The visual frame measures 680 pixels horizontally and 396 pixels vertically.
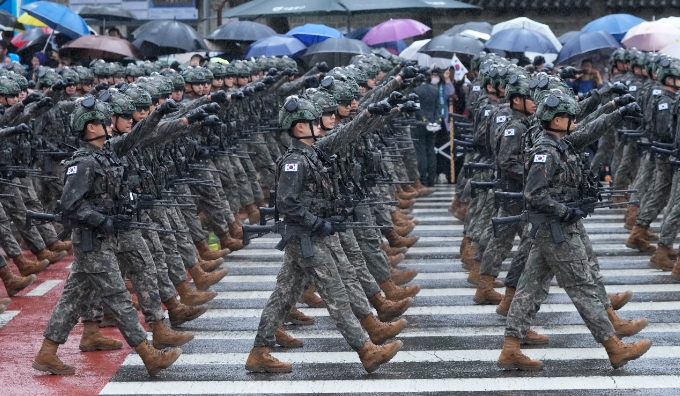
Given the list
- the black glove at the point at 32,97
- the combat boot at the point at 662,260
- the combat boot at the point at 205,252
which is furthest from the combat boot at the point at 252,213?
the combat boot at the point at 662,260

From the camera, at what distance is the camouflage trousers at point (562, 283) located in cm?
1034

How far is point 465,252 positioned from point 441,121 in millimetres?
8460

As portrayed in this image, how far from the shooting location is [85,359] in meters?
11.3

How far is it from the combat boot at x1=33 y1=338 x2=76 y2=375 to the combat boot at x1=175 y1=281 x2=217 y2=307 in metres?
2.39

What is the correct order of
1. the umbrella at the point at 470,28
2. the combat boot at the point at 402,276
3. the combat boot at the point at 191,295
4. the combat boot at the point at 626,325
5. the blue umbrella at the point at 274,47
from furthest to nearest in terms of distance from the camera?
the umbrella at the point at 470,28
the blue umbrella at the point at 274,47
the combat boot at the point at 402,276
the combat boot at the point at 191,295
the combat boot at the point at 626,325

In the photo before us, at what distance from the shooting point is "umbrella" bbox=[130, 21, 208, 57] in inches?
953

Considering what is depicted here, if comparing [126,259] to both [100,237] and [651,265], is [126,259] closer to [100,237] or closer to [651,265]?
[100,237]

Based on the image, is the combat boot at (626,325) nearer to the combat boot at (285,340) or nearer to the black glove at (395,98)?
the black glove at (395,98)

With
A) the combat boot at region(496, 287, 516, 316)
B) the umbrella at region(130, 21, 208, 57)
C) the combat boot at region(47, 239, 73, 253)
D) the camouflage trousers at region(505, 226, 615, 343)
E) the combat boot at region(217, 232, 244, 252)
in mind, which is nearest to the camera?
the camouflage trousers at region(505, 226, 615, 343)

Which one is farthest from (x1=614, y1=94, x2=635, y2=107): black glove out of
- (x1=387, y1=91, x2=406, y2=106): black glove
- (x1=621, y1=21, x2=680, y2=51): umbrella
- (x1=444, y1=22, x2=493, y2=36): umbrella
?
(x1=444, y1=22, x2=493, y2=36): umbrella

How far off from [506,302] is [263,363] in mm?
2938

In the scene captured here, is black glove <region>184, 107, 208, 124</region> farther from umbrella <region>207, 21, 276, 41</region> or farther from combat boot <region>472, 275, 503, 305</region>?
umbrella <region>207, 21, 276, 41</region>

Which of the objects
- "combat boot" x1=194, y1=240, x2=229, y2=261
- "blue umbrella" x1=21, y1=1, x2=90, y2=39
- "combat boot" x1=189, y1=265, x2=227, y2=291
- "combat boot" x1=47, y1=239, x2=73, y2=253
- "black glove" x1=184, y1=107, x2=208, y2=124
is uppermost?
"black glove" x1=184, y1=107, x2=208, y2=124

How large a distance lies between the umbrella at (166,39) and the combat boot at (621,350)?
15.2m
